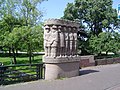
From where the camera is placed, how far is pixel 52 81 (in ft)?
43.5

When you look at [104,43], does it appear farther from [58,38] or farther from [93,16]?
[58,38]

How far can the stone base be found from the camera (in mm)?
13844

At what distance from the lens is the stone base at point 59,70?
545 inches

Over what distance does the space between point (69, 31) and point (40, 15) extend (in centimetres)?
1430

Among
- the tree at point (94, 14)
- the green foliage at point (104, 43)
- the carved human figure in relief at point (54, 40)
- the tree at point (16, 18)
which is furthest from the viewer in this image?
the tree at point (94, 14)

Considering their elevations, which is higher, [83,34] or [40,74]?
[83,34]

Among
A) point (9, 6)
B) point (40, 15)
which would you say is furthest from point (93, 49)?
point (9, 6)

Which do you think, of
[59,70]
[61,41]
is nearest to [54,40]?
[61,41]

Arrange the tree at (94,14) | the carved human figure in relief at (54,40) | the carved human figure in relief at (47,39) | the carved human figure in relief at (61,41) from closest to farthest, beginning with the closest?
the carved human figure in relief at (54,40) < the carved human figure in relief at (47,39) < the carved human figure in relief at (61,41) < the tree at (94,14)

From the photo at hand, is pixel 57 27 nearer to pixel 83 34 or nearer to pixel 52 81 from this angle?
pixel 52 81

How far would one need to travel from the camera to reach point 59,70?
14.2m

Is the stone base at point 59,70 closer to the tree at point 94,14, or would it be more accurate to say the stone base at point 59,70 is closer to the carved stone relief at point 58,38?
the carved stone relief at point 58,38

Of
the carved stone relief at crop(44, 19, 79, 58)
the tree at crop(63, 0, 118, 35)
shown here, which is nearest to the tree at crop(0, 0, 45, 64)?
the tree at crop(63, 0, 118, 35)

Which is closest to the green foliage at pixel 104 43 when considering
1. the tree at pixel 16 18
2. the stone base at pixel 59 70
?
the tree at pixel 16 18
